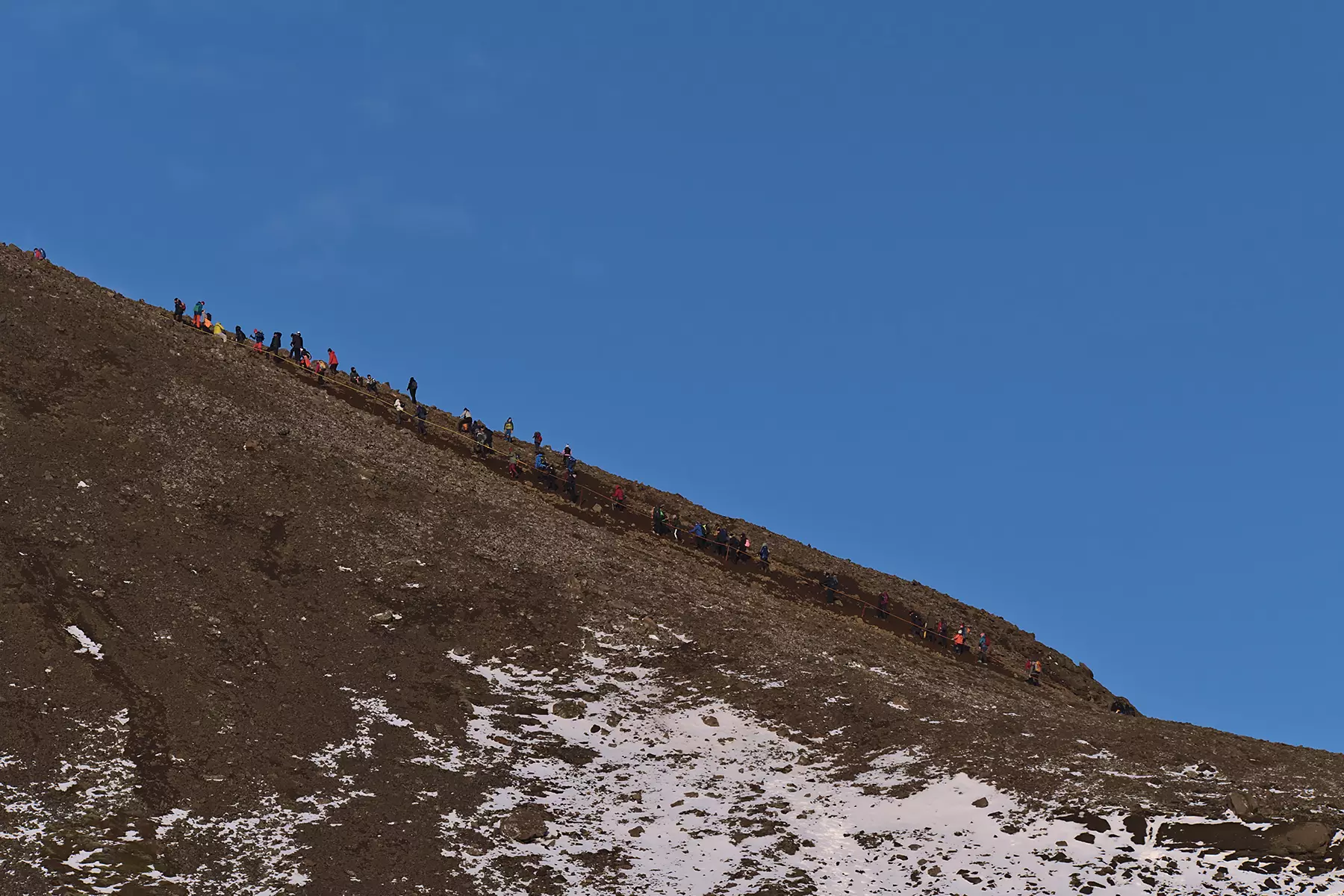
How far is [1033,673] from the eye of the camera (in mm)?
62375

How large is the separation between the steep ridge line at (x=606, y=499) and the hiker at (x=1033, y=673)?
82 centimetres

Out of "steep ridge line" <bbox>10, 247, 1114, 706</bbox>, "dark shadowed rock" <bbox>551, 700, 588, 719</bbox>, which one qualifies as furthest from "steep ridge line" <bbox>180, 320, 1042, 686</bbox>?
"dark shadowed rock" <bbox>551, 700, 588, 719</bbox>

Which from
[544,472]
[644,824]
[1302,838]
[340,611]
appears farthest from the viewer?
[544,472]

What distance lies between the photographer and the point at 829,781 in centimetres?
3988

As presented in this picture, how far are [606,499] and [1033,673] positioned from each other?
25.2 meters

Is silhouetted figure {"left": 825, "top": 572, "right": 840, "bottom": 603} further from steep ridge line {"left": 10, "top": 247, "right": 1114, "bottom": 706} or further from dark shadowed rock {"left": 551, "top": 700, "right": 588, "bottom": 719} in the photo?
dark shadowed rock {"left": 551, "top": 700, "right": 588, "bottom": 719}

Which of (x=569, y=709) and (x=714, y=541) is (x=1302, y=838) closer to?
(x=569, y=709)

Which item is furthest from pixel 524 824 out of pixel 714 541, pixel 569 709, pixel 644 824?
pixel 714 541

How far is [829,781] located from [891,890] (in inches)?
281

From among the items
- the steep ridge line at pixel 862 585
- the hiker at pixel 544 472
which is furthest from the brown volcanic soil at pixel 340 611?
the hiker at pixel 544 472

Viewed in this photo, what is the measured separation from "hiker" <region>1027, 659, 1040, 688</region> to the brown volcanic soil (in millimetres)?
655

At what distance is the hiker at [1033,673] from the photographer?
61.8m

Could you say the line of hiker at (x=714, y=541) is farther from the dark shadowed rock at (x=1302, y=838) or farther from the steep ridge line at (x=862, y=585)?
the dark shadowed rock at (x=1302, y=838)

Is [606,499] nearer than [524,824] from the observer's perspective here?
No
